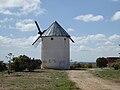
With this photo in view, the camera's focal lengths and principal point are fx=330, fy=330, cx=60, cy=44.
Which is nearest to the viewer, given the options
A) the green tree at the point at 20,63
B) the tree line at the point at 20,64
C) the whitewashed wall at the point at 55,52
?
the tree line at the point at 20,64

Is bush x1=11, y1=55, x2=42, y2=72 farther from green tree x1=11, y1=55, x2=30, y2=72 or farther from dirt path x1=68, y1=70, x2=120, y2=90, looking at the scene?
dirt path x1=68, y1=70, x2=120, y2=90

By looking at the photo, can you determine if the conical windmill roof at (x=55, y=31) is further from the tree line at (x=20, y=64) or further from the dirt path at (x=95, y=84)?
the dirt path at (x=95, y=84)

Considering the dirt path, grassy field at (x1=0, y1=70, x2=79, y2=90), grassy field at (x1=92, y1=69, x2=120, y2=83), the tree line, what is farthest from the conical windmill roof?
grassy field at (x1=0, y1=70, x2=79, y2=90)

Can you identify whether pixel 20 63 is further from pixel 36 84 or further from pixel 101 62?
pixel 101 62

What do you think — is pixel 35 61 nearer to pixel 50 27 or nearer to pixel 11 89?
Answer: pixel 50 27

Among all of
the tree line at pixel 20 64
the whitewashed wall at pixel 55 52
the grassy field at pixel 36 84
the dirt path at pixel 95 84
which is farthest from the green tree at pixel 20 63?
the dirt path at pixel 95 84

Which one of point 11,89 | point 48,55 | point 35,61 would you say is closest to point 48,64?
point 48,55

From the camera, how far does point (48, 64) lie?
7769 centimetres

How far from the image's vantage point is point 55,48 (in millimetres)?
76875

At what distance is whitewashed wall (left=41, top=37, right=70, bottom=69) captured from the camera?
76.8 metres

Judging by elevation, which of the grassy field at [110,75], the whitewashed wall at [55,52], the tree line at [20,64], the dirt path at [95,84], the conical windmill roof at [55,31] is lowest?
the dirt path at [95,84]

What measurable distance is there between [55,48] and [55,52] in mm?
954

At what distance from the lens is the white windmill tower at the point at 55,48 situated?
251ft

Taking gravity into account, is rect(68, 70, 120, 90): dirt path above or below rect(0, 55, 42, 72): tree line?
below
